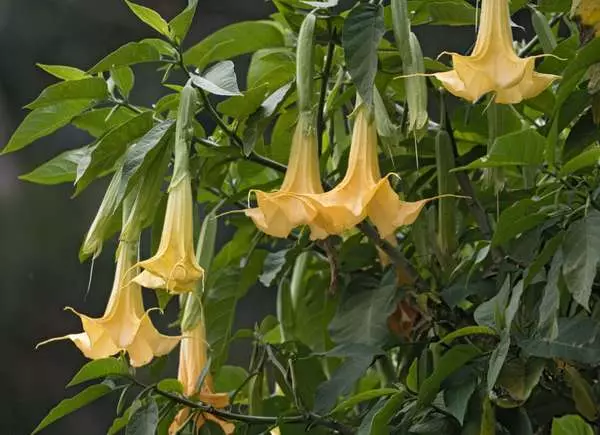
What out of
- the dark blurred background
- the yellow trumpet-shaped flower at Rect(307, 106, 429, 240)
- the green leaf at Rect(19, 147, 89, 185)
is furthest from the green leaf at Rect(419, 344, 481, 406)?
the dark blurred background

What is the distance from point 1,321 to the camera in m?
2.23

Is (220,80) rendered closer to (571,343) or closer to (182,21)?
(182,21)

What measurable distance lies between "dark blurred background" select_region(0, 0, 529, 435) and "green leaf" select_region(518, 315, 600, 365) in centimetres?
155

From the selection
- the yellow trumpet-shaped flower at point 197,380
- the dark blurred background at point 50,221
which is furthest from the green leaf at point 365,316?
the dark blurred background at point 50,221

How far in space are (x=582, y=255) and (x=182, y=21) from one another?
0.92 feet

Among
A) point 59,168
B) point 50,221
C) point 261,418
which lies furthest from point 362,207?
point 50,221

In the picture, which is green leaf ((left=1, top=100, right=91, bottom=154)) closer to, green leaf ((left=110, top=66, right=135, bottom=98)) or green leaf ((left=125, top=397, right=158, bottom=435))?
green leaf ((left=110, top=66, right=135, bottom=98))

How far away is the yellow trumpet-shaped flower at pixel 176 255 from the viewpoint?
57 centimetres

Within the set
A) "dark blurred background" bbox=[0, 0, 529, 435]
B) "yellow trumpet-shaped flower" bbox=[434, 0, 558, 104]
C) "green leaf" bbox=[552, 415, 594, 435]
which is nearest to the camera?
"yellow trumpet-shaped flower" bbox=[434, 0, 558, 104]

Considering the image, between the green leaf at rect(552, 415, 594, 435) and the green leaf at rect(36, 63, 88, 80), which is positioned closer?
the green leaf at rect(552, 415, 594, 435)

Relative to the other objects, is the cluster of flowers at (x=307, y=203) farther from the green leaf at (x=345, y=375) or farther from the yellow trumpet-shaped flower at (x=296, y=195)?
the green leaf at (x=345, y=375)

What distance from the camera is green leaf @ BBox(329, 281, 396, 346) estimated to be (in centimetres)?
75

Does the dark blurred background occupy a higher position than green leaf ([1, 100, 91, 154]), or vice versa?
green leaf ([1, 100, 91, 154])

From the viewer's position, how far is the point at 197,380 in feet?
2.30
